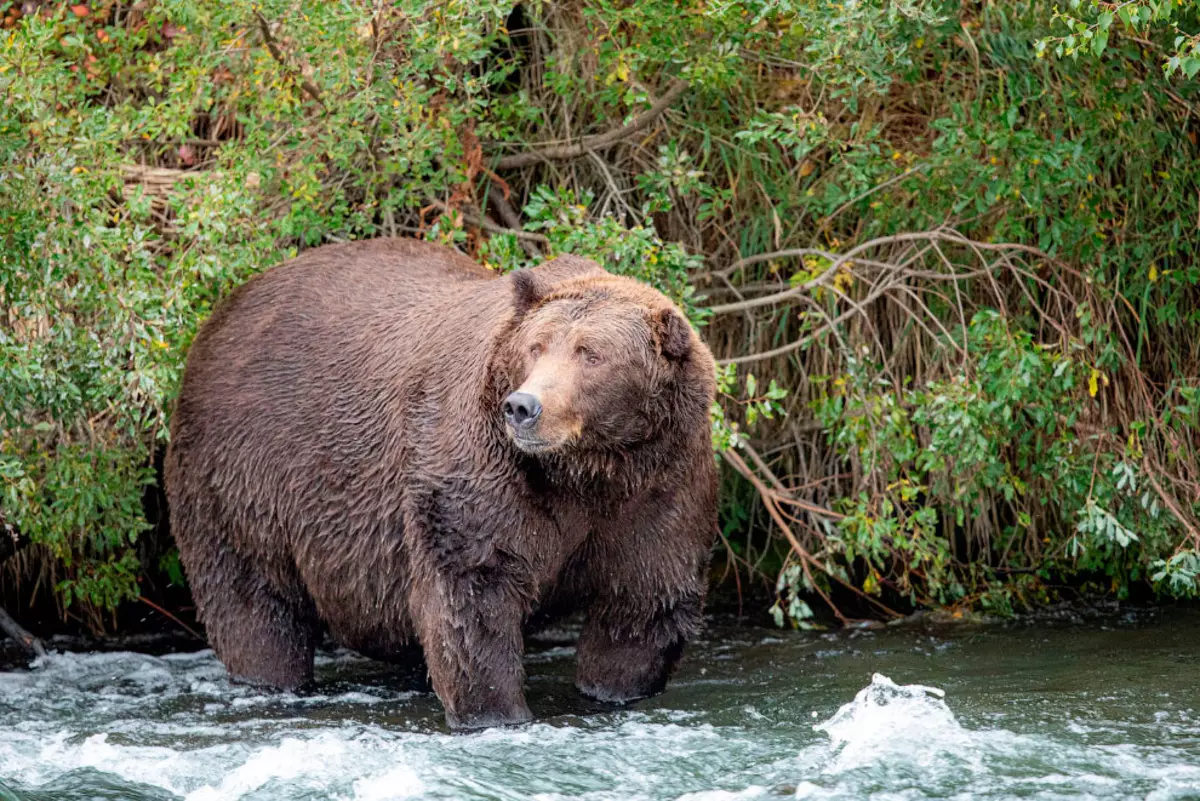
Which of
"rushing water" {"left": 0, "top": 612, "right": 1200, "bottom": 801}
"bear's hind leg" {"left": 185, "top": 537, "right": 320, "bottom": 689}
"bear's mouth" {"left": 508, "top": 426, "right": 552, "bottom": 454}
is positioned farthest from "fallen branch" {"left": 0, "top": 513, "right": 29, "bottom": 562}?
"bear's mouth" {"left": 508, "top": 426, "right": 552, "bottom": 454}

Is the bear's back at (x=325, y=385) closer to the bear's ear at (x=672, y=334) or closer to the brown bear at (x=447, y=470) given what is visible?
the brown bear at (x=447, y=470)

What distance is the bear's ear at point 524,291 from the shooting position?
5895mm

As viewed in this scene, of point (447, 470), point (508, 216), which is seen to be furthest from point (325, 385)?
point (508, 216)

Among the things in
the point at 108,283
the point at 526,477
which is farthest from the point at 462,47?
the point at 526,477

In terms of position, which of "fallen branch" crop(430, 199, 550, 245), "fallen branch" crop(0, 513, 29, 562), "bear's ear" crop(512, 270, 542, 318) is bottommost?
"fallen branch" crop(0, 513, 29, 562)

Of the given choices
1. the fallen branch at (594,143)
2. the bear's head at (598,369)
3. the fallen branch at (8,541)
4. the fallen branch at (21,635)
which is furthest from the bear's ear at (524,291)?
the fallen branch at (21,635)

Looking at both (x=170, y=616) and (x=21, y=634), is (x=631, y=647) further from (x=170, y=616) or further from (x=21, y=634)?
(x=21, y=634)

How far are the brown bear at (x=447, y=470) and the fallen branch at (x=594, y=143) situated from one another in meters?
1.74

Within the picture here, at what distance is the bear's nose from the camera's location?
17.8 feet

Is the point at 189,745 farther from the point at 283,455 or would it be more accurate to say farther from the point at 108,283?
the point at 108,283

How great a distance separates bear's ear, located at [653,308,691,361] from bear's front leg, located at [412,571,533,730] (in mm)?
1020

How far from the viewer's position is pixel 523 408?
543cm

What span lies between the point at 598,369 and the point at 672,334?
0.99 ft

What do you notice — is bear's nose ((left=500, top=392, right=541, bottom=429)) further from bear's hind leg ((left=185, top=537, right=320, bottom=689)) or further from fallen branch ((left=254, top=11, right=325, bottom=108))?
fallen branch ((left=254, top=11, right=325, bottom=108))
